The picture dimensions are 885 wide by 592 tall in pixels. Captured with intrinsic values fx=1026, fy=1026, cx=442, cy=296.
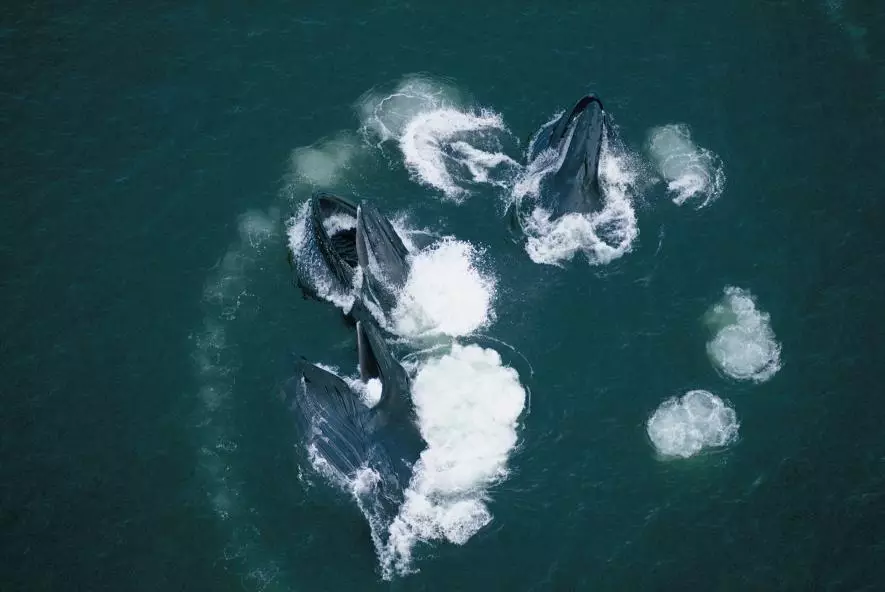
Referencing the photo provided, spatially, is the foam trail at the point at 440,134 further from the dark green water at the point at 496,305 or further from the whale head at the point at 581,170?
the whale head at the point at 581,170

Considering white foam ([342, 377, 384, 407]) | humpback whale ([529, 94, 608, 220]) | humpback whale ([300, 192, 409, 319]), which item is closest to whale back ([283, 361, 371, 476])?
white foam ([342, 377, 384, 407])

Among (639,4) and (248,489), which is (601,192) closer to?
(639,4)

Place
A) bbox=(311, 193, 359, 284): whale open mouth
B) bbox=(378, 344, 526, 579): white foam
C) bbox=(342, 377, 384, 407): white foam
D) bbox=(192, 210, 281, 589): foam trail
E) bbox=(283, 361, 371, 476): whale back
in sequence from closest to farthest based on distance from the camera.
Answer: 1. bbox=(378, 344, 526, 579): white foam
2. bbox=(192, 210, 281, 589): foam trail
3. bbox=(283, 361, 371, 476): whale back
4. bbox=(342, 377, 384, 407): white foam
5. bbox=(311, 193, 359, 284): whale open mouth

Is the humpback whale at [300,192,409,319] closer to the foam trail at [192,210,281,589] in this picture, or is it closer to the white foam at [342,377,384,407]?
the foam trail at [192,210,281,589]

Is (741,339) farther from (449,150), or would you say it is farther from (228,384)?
(228,384)

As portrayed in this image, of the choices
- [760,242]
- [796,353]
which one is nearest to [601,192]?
[760,242]

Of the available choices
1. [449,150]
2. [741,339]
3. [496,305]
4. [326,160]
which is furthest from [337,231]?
[741,339]
